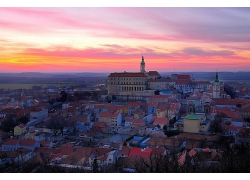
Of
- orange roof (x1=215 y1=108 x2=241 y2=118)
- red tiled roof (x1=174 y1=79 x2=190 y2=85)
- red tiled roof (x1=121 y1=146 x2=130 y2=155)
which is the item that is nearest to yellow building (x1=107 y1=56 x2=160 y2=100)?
red tiled roof (x1=174 y1=79 x2=190 y2=85)

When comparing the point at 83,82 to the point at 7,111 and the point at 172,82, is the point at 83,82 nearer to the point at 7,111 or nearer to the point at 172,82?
the point at 172,82

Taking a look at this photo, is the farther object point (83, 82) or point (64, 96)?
point (83, 82)

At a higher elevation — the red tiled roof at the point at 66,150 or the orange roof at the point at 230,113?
the orange roof at the point at 230,113

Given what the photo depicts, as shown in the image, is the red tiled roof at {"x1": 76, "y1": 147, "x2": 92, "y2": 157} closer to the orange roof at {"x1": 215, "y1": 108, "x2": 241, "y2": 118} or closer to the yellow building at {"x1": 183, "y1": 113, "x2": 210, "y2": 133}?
the yellow building at {"x1": 183, "y1": 113, "x2": 210, "y2": 133}

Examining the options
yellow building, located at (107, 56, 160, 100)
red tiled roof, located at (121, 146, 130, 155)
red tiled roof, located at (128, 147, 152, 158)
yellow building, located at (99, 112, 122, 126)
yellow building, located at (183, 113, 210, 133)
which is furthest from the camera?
yellow building, located at (107, 56, 160, 100)

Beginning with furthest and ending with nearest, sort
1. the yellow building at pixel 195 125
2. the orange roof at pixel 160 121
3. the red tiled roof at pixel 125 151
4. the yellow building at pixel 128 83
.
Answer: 1. the yellow building at pixel 128 83
2. the orange roof at pixel 160 121
3. the yellow building at pixel 195 125
4. the red tiled roof at pixel 125 151

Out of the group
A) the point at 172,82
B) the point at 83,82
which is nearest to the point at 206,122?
the point at 172,82

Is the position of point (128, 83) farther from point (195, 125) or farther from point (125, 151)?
point (125, 151)

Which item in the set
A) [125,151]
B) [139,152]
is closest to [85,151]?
[125,151]

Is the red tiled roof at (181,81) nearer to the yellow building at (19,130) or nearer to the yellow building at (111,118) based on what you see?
the yellow building at (111,118)

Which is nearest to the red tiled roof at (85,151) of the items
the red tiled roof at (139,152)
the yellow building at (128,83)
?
the red tiled roof at (139,152)

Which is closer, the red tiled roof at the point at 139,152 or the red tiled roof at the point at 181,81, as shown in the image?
the red tiled roof at the point at 139,152
